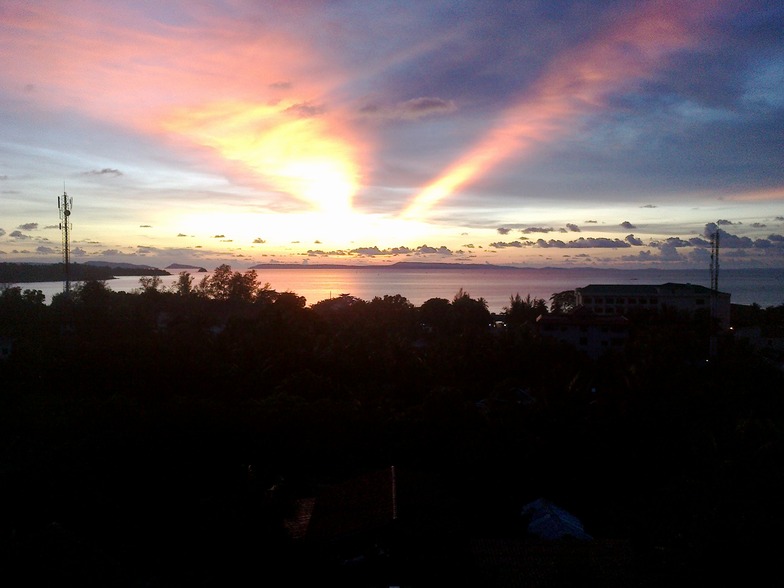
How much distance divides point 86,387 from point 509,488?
10.4 m

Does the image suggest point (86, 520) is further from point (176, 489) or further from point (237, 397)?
point (237, 397)

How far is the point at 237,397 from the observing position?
15023 millimetres

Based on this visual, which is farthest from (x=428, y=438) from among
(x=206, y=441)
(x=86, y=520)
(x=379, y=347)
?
(x=379, y=347)

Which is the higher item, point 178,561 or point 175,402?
point 175,402

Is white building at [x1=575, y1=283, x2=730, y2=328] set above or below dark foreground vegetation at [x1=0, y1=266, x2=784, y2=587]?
above

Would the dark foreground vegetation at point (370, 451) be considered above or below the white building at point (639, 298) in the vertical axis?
below

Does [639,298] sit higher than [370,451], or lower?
higher

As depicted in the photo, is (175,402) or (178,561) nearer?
(178,561)

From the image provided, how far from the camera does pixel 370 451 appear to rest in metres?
11.0

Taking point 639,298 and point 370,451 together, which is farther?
point 639,298

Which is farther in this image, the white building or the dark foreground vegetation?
the white building

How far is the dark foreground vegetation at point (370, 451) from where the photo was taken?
275 inches

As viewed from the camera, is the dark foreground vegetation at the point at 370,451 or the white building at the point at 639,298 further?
the white building at the point at 639,298

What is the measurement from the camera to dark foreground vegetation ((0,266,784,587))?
6996 mm
